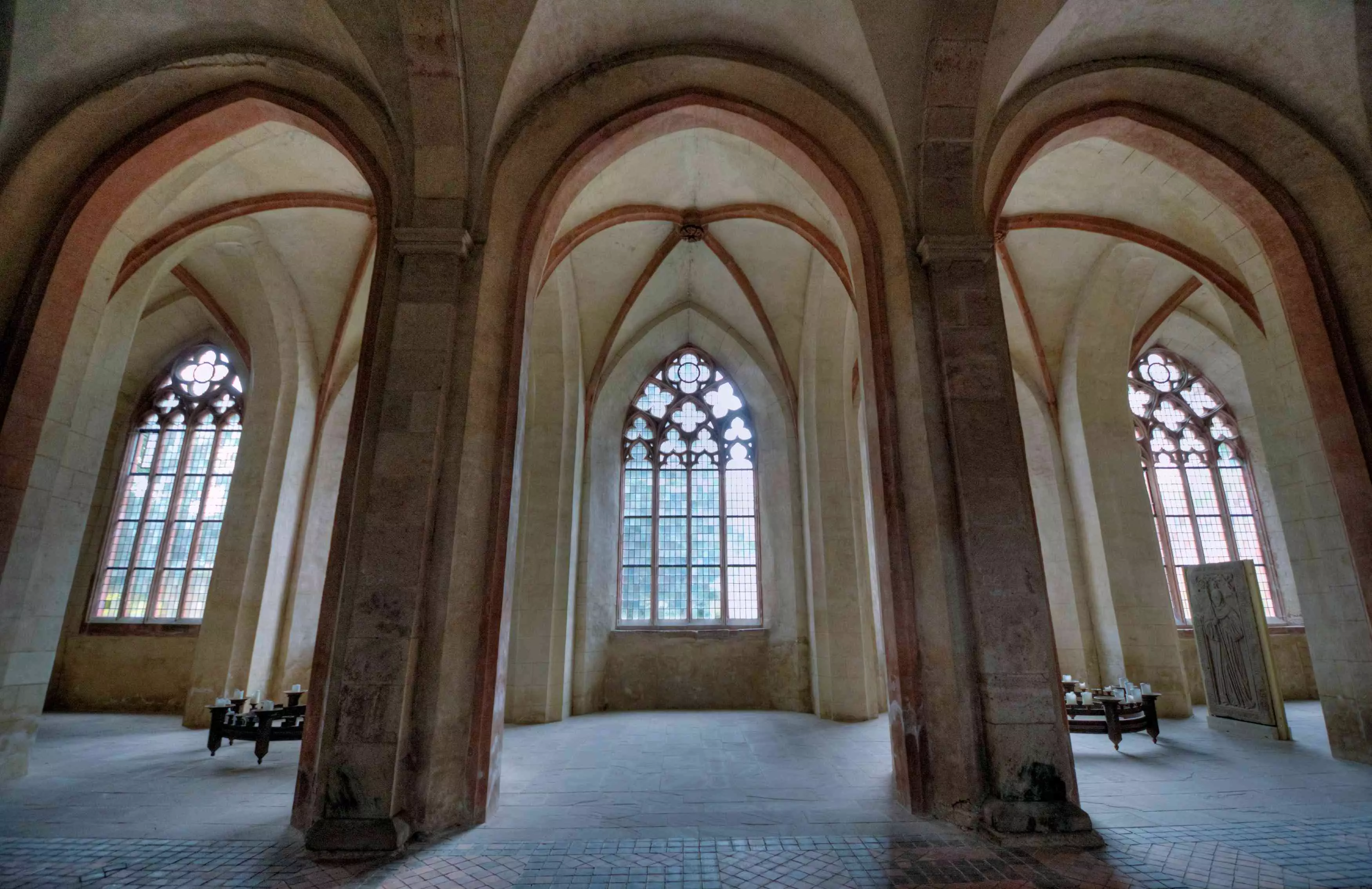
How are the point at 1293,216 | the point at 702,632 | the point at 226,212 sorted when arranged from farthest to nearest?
1. the point at 702,632
2. the point at 226,212
3. the point at 1293,216

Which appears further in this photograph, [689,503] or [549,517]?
[689,503]

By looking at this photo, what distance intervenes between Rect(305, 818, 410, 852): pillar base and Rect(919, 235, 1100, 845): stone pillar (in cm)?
375

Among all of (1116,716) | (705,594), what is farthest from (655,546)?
(1116,716)

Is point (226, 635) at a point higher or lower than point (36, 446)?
lower

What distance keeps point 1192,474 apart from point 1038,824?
479 inches

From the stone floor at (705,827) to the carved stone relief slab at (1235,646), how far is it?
23.4 inches

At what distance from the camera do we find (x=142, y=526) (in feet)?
39.1

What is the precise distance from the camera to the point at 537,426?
10.1m

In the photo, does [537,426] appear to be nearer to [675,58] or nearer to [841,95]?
[675,58]

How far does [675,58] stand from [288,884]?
6923 millimetres

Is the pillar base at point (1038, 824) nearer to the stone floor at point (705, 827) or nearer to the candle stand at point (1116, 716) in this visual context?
the stone floor at point (705, 827)

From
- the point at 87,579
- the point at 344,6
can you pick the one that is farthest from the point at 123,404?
the point at 344,6

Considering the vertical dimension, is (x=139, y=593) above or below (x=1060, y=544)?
below

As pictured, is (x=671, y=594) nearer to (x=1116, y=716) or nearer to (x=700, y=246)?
(x=700, y=246)
